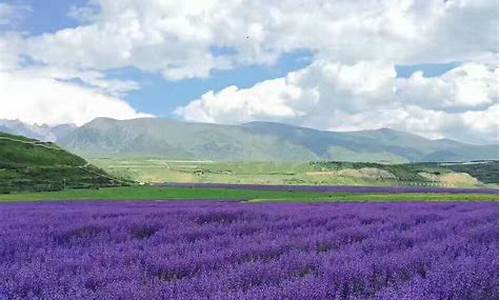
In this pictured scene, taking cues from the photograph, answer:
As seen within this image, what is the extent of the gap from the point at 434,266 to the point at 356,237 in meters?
3.16

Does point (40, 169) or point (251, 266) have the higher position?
point (40, 169)

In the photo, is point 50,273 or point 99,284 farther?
point 50,273

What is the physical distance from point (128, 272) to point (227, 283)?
3.62ft

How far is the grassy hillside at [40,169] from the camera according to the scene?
68.7m

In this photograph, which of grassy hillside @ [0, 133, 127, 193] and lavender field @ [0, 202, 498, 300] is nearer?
lavender field @ [0, 202, 498, 300]

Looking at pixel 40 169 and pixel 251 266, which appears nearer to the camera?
pixel 251 266

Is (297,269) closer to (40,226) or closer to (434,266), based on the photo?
(434,266)

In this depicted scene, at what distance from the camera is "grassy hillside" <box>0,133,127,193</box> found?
68688mm

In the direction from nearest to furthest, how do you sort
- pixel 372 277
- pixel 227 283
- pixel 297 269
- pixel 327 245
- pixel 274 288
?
1. pixel 274 288
2. pixel 227 283
3. pixel 372 277
4. pixel 297 269
5. pixel 327 245

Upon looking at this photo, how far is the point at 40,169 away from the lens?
268ft

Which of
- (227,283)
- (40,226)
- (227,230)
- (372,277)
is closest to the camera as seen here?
(227,283)

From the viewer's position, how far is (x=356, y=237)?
8.52 metres

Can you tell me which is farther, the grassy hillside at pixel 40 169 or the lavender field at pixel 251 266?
the grassy hillside at pixel 40 169

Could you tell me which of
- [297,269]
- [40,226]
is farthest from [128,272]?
Result: [40,226]
